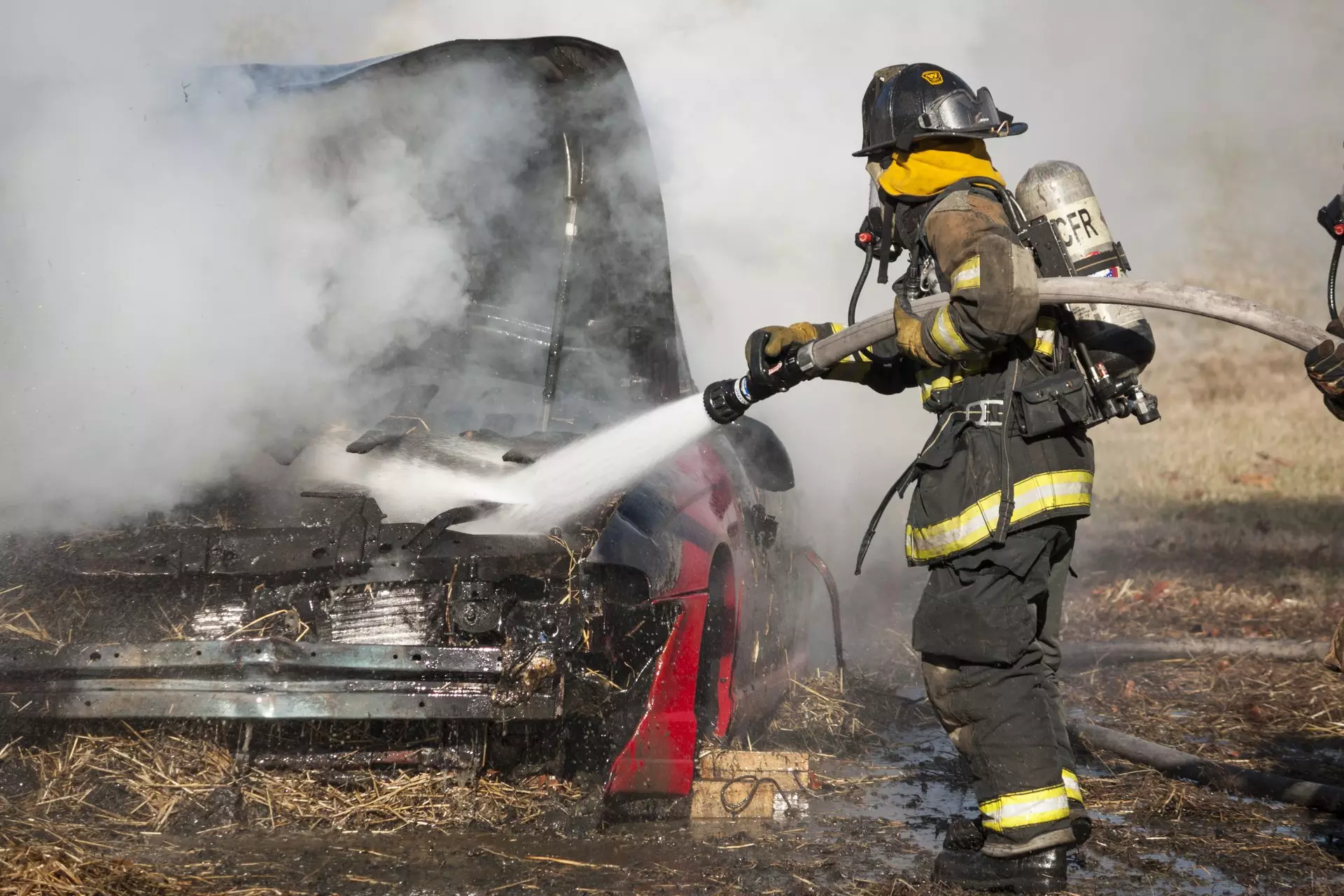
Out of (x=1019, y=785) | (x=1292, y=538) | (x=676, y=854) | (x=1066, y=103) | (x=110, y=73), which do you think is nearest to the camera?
(x=1019, y=785)

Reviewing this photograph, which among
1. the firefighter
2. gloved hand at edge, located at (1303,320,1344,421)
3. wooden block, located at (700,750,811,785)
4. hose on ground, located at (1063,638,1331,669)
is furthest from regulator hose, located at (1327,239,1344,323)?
hose on ground, located at (1063,638,1331,669)

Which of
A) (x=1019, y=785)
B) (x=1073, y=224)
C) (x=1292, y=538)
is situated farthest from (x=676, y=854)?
(x=1292, y=538)

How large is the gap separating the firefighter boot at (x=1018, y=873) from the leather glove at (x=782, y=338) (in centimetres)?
164

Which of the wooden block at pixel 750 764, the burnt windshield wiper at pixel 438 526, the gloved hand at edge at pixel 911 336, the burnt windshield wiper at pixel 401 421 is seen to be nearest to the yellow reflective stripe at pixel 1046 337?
the gloved hand at edge at pixel 911 336

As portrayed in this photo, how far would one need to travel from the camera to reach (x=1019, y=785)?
3.32 m

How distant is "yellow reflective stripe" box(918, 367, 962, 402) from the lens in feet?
11.8

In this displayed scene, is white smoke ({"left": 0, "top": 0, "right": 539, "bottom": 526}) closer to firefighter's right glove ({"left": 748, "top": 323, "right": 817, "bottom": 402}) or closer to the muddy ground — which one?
the muddy ground

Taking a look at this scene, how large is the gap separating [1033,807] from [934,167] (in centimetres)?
185

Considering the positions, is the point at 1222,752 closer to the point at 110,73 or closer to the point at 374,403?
the point at 374,403

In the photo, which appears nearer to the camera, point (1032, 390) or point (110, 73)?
point (1032, 390)

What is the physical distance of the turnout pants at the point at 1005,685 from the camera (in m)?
3.32

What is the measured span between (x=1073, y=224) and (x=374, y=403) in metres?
2.78

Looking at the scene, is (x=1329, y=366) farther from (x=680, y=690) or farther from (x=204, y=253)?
(x=204, y=253)

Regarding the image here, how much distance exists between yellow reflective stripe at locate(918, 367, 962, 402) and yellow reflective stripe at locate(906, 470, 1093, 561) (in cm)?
39
